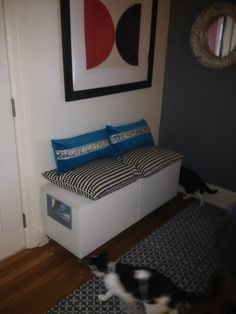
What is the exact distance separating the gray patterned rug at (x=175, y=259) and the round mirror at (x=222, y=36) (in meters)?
1.47

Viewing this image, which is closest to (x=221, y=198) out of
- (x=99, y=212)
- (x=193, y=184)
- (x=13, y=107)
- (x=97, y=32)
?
(x=193, y=184)

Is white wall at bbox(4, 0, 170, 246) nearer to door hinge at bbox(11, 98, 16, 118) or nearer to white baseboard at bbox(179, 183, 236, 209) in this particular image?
door hinge at bbox(11, 98, 16, 118)

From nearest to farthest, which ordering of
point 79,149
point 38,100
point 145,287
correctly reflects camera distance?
point 145,287
point 38,100
point 79,149

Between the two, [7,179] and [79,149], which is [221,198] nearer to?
[79,149]

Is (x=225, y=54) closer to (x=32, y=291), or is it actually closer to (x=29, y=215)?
(x=29, y=215)

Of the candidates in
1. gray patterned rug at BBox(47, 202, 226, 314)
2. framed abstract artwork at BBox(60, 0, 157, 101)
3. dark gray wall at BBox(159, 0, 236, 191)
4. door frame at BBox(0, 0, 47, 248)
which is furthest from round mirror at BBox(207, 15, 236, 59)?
door frame at BBox(0, 0, 47, 248)

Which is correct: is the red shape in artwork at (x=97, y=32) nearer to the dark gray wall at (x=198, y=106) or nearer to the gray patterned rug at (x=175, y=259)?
the dark gray wall at (x=198, y=106)

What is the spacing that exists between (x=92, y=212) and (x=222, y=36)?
6.07ft

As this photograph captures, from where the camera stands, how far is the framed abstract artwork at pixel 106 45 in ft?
6.56

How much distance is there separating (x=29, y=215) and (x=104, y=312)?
87 centimetres

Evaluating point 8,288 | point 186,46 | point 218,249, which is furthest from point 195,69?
point 8,288

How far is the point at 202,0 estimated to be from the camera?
2.53 metres

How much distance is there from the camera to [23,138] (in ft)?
6.33

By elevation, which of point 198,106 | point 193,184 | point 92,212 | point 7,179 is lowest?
point 193,184
